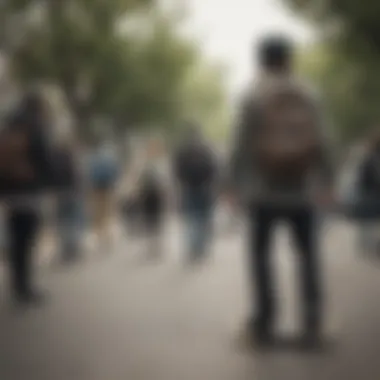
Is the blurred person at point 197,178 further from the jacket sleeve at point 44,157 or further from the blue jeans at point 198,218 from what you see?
the jacket sleeve at point 44,157

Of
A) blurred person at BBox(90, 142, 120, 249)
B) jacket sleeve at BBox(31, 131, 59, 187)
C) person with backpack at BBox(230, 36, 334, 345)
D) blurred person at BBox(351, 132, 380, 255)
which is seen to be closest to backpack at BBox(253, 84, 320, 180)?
person with backpack at BBox(230, 36, 334, 345)

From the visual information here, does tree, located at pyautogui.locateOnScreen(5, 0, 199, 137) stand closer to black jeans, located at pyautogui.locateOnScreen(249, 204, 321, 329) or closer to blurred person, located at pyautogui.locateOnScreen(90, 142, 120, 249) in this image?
blurred person, located at pyautogui.locateOnScreen(90, 142, 120, 249)

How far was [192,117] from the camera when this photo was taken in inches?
49.0

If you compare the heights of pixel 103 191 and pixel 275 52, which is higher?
pixel 275 52

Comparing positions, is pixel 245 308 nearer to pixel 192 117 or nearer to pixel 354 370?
pixel 354 370

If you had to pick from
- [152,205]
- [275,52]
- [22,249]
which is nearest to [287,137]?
[275,52]

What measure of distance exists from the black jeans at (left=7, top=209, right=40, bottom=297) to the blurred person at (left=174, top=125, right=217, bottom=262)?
0.90 feet

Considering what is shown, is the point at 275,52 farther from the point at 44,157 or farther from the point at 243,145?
the point at 44,157

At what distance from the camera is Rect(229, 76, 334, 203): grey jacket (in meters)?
1.22

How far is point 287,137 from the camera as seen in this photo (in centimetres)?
122

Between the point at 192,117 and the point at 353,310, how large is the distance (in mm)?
439

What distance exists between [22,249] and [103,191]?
0.18 m

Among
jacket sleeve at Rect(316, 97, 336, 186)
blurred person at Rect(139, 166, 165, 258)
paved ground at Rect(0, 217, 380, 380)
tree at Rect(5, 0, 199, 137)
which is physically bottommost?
paved ground at Rect(0, 217, 380, 380)

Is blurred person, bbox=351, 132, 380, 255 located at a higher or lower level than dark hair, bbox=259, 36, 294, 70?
lower
